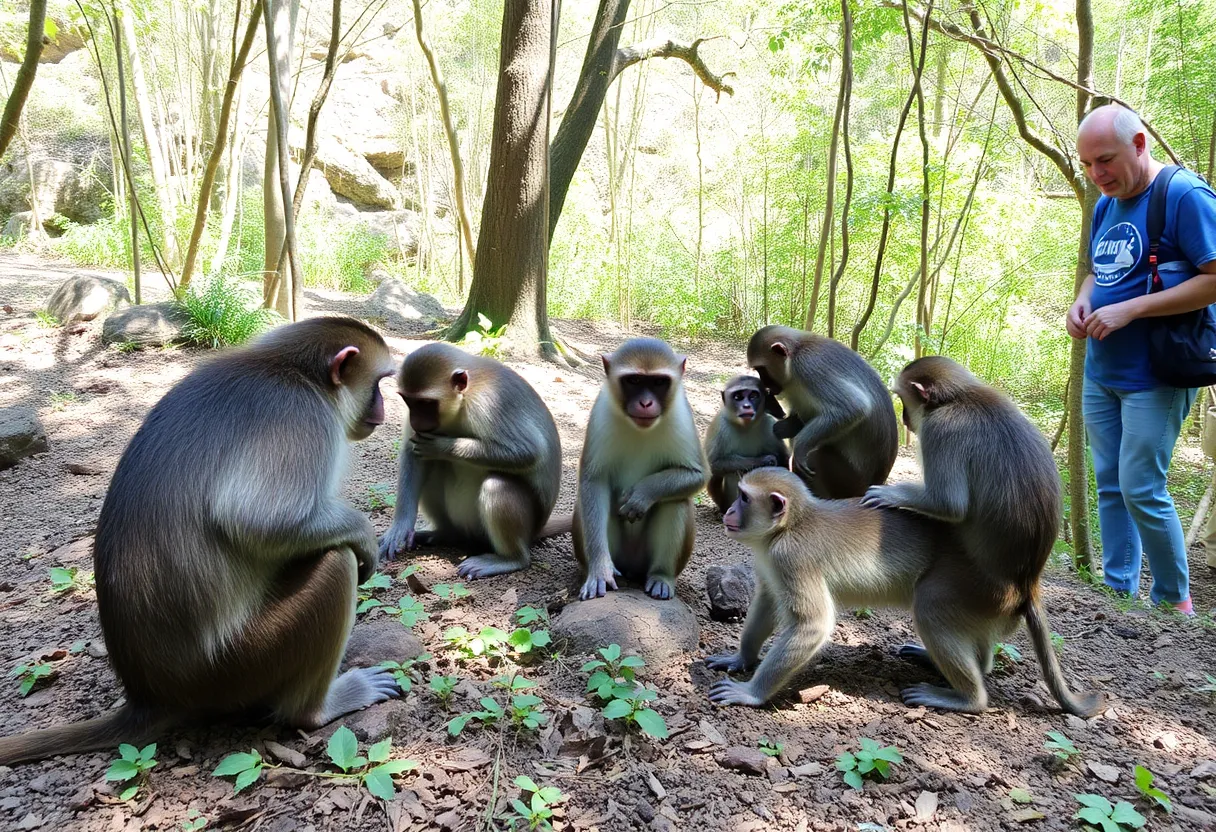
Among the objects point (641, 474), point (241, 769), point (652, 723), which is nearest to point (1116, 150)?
point (641, 474)

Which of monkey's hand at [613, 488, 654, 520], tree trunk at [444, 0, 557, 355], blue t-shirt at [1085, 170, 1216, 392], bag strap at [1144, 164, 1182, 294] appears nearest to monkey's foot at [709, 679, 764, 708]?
monkey's hand at [613, 488, 654, 520]

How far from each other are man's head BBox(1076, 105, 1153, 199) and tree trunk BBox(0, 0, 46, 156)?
236 inches

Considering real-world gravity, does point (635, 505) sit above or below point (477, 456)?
below

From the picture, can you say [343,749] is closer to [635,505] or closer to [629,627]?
[629,627]

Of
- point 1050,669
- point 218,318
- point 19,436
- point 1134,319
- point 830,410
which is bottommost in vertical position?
point 1050,669

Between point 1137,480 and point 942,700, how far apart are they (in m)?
2.49

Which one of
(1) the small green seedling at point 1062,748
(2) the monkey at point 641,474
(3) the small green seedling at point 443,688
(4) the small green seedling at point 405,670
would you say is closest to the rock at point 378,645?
(4) the small green seedling at point 405,670

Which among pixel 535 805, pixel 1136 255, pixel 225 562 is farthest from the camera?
pixel 1136 255

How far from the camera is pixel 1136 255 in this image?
455cm

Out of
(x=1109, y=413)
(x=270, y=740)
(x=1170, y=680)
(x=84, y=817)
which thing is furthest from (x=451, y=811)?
(x=1109, y=413)

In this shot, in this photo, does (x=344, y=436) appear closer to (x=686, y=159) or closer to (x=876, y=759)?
(x=876, y=759)

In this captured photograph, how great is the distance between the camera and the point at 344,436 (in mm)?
3088

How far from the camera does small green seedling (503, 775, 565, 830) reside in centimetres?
246

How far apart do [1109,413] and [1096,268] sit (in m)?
0.95
